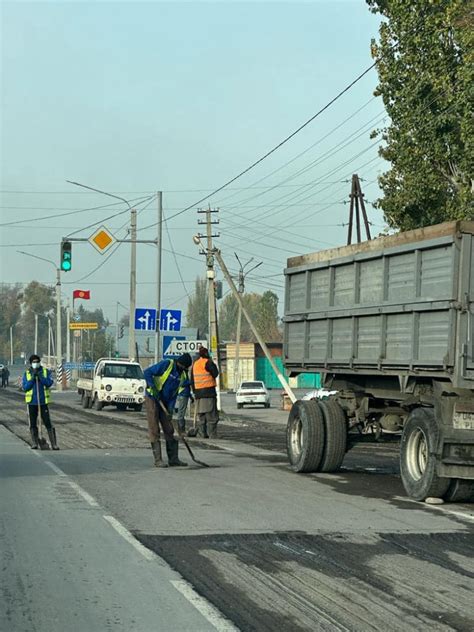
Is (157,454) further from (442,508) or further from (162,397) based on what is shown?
(442,508)

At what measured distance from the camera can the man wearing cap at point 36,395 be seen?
789 inches

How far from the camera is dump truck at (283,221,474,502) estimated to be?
11.9m

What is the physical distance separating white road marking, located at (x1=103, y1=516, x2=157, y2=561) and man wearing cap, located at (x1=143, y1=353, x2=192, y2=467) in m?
5.41

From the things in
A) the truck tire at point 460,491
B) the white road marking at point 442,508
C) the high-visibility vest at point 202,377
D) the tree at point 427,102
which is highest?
the tree at point 427,102

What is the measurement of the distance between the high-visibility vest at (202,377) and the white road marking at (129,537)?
42.8 ft

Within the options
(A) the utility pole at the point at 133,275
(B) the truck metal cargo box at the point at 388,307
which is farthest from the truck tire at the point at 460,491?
(A) the utility pole at the point at 133,275

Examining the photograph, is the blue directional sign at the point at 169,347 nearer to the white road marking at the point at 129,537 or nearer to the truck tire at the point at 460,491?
the truck tire at the point at 460,491

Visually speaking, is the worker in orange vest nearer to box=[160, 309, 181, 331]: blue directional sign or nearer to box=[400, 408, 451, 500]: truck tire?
box=[400, 408, 451, 500]: truck tire

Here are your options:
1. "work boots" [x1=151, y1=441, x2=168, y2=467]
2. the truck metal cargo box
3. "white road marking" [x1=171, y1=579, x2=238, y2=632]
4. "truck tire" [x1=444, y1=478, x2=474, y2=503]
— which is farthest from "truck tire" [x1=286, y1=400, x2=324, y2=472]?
"white road marking" [x1=171, y1=579, x2=238, y2=632]

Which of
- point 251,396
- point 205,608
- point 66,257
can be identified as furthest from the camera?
point 251,396

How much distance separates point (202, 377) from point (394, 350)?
1104cm

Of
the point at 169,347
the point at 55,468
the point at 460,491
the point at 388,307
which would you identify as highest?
the point at 388,307

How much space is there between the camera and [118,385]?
132 ft

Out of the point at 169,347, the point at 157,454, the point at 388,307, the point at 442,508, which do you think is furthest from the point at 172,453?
the point at 169,347
